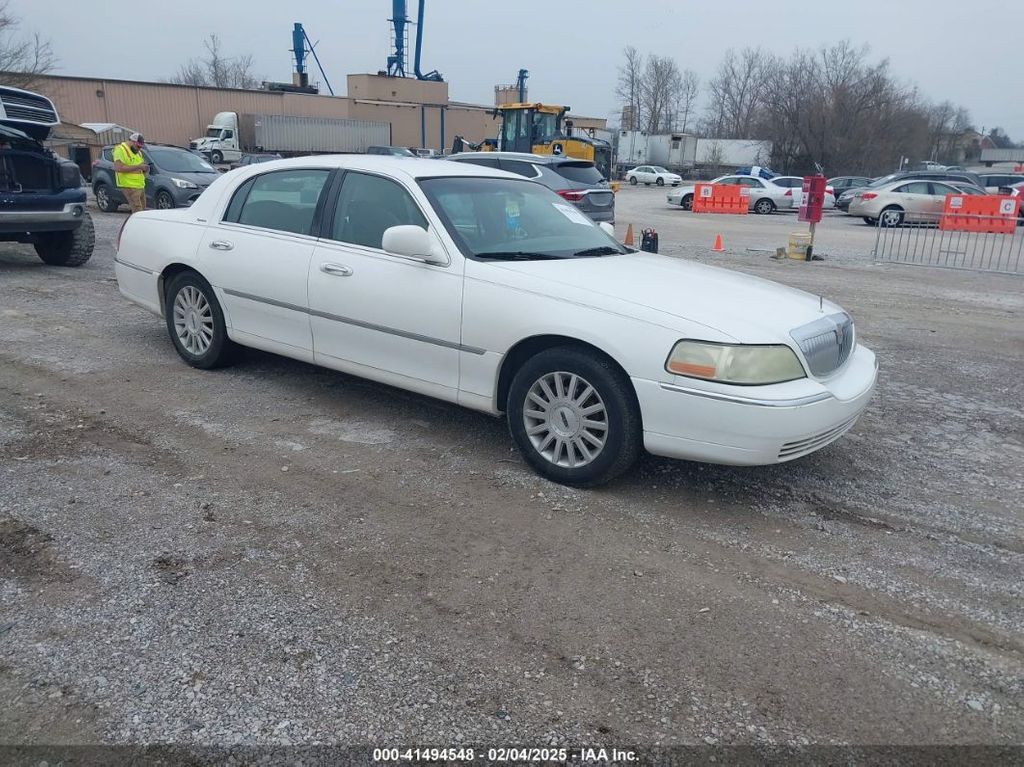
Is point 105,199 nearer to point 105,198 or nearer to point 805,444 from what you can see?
point 105,198

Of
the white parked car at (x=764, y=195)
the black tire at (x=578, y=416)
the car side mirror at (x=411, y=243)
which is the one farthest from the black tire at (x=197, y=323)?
the white parked car at (x=764, y=195)

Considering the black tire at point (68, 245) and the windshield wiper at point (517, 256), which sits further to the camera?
the black tire at point (68, 245)

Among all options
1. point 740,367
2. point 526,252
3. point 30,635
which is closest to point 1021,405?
point 740,367

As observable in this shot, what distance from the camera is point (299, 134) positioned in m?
45.4

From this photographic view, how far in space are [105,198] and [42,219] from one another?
31.9ft

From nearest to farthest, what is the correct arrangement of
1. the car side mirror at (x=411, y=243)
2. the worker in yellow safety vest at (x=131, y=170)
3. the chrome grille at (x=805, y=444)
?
the chrome grille at (x=805, y=444) < the car side mirror at (x=411, y=243) < the worker in yellow safety vest at (x=131, y=170)

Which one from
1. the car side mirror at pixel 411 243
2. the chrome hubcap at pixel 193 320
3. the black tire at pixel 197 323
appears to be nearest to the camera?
the car side mirror at pixel 411 243

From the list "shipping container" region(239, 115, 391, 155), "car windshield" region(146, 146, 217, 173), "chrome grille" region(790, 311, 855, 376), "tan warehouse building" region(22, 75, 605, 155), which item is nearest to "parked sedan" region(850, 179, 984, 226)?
"car windshield" region(146, 146, 217, 173)

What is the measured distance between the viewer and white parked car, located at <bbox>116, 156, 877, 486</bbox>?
3803 millimetres

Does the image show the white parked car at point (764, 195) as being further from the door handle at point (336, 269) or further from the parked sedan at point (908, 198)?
the door handle at point (336, 269)

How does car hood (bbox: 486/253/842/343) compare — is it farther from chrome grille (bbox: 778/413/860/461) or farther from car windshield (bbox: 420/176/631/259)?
chrome grille (bbox: 778/413/860/461)

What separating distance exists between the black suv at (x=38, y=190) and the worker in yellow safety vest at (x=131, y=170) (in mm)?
2593

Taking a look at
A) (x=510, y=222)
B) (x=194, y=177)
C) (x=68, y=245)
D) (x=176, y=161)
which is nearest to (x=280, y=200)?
(x=510, y=222)

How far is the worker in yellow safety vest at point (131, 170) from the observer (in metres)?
13.1
